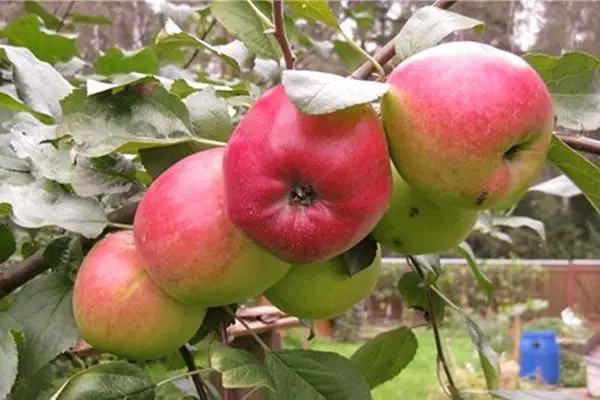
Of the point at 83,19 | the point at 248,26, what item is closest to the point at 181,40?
the point at 248,26

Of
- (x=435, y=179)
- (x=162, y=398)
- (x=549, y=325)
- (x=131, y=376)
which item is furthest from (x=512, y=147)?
(x=549, y=325)

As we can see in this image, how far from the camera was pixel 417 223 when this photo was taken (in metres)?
0.50

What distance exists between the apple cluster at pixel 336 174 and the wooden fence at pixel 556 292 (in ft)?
24.2

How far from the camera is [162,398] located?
3.16ft

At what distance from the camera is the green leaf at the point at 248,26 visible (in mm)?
567

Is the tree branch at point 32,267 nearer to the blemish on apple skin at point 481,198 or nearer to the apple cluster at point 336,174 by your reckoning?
the apple cluster at point 336,174

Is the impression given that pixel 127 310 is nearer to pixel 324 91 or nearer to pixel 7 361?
pixel 7 361

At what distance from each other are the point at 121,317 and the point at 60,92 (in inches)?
8.9

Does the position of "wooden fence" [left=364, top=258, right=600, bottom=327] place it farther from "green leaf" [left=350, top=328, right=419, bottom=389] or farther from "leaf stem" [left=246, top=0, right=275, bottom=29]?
"leaf stem" [left=246, top=0, right=275, bottom=29]

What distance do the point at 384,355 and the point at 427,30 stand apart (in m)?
0.37

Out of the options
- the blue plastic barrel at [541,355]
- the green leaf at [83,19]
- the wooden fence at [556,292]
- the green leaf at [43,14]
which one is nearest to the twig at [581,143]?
the green leaf at [43,14]

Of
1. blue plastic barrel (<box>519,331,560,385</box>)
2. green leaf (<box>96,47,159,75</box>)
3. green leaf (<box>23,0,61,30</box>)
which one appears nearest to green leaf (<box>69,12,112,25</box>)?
green leaf (<box>23,0,61,30</box>)

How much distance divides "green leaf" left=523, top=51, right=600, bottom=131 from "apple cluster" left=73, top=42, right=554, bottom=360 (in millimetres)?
68

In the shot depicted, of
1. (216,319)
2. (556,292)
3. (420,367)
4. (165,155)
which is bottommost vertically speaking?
(556,292)
